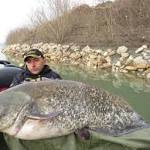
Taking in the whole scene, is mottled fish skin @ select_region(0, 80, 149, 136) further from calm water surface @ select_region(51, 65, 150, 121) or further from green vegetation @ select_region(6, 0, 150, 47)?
green vegetation @ select_region(6, 0, 150, 47)

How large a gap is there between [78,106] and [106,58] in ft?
50.6

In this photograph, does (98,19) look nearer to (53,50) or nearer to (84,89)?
(53,50)

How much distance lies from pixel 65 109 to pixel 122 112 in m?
0.59

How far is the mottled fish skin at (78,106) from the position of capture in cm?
329

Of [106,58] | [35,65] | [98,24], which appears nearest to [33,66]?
[35,65]

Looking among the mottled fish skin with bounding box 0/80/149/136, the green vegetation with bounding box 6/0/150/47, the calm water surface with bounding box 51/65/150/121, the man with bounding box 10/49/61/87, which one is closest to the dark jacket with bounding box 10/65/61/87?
the man with bounding box 10/49/61/87

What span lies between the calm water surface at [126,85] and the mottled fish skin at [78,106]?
4.60 metres

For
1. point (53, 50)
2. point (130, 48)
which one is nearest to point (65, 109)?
point (130, 48)

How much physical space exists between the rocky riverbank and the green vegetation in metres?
1.35

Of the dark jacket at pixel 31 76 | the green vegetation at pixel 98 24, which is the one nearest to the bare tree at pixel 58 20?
the green vegetation at pixel 98 24

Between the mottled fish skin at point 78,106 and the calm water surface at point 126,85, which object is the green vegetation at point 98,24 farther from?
the mottled fish skin at point 78,106

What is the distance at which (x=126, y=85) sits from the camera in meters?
12.9

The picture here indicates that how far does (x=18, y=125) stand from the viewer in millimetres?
3146

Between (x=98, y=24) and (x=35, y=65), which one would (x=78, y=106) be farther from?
(x=98, y=24)
